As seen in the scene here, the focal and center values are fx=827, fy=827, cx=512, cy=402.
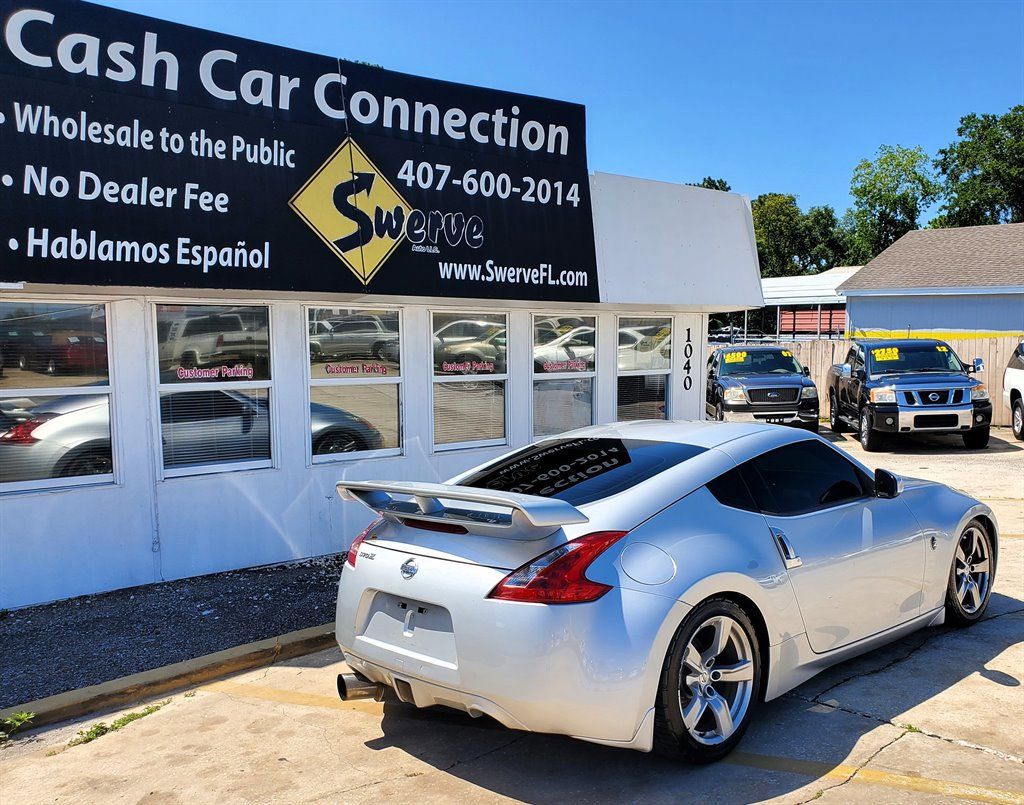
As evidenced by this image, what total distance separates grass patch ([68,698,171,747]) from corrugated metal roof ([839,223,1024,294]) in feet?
94.1

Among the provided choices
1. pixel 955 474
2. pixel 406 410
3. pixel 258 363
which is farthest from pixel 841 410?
pixel 258 363

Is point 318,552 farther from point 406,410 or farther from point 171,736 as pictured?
point 171,736

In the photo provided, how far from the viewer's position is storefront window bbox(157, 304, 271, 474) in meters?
6.84

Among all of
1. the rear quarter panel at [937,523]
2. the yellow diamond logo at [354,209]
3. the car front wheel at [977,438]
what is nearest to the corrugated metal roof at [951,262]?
the car front wheel at [977,438]

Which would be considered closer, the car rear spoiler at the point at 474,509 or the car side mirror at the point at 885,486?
the car rear spoiler at the point at 474,509

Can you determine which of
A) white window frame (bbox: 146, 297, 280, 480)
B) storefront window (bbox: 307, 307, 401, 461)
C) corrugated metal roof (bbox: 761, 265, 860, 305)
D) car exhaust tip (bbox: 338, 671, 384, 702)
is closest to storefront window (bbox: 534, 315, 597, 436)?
storefront window (bbox: 307, 307, 401, 461)

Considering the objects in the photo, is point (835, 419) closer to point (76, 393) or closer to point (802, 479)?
point (802, 479)

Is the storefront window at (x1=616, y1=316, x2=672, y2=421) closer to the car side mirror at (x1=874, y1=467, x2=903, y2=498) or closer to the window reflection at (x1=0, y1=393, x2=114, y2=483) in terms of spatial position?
the car side mirror at (x1=874, y1=467, x2=903, y2=498)

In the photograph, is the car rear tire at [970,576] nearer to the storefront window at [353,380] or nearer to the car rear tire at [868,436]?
the storefront window at [353,380]

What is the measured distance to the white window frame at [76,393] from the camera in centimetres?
618

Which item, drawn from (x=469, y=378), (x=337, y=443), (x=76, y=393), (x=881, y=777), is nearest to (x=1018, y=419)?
(x=469, y=378)

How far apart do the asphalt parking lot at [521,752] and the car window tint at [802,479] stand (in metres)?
1.07

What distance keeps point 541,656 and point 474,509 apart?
2.58 ft

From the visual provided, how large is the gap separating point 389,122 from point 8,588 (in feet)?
15.8
